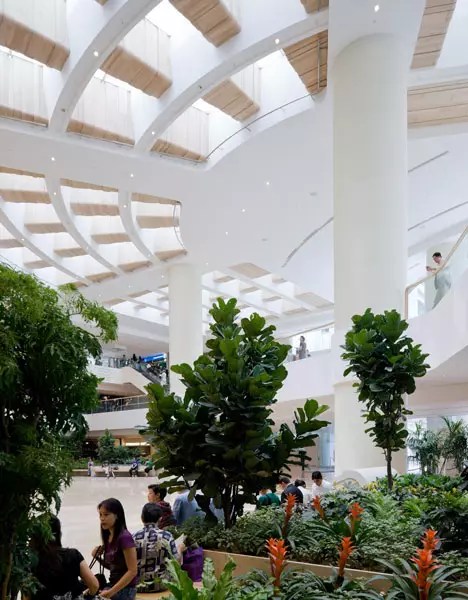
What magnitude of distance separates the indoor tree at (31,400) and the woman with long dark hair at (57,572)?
0.18 meters

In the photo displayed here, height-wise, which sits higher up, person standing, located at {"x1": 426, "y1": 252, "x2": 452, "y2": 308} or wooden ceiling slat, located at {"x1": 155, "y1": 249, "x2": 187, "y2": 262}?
wooden ceiling slat, located at {"x1": 155, "y1": 249, "x2": 187, "y2": 262}

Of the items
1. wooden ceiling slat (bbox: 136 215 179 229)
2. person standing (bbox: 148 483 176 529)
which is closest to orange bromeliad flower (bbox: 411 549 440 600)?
person standing (bbox: 148 483 176 529)

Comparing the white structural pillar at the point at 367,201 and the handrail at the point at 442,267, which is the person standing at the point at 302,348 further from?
the handrail at the point at 442,267

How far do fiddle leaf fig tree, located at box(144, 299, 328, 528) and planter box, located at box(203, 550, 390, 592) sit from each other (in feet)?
1.46

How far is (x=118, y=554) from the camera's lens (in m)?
4.50

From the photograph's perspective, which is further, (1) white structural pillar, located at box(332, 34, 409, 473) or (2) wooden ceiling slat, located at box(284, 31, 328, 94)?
(2) wooden ceiling slat, located at box(284, 31, 328, 94)

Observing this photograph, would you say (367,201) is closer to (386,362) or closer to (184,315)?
(386,362)

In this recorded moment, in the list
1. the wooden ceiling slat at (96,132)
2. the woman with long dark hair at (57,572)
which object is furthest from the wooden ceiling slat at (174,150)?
the woman with long dark hair at (57,572)

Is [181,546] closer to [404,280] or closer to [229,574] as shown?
[229,574]

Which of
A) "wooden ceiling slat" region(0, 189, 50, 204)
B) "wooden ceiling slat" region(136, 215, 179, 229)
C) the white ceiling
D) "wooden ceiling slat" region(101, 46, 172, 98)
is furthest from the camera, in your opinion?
"wooden ceiling slat" region(136, 215, 179, 229)

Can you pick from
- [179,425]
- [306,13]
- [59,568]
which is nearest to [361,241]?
[306,13]

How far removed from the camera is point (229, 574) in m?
3.17

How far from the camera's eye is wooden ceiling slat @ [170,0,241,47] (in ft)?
32.1

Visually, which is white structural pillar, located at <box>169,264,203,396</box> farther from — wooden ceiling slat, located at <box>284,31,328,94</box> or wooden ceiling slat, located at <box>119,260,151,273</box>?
Result: wooden ceiling slat, located at <box>284,31,328,94</box>
